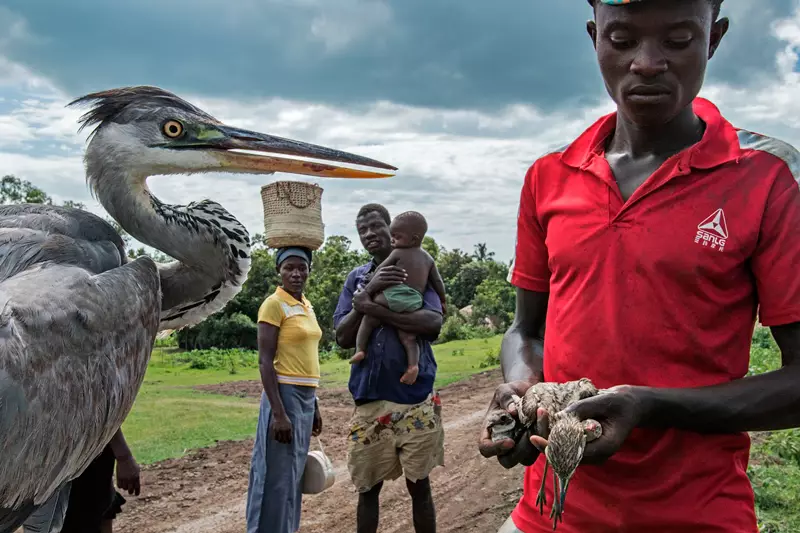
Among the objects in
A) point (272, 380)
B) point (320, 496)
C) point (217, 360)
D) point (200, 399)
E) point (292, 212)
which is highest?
point (292, 212)

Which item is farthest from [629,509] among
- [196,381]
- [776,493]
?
[196,381]

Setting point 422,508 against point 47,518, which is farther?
point 422,508

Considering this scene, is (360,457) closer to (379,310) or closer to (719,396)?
(379,310)

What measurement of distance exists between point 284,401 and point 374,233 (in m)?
1.36

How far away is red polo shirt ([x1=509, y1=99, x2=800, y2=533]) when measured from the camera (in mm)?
1668

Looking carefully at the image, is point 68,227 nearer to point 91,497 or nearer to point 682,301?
point 91,497

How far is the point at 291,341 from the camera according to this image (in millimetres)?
4852

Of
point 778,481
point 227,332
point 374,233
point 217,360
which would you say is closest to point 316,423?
point 374,233

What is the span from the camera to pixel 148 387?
12820 mm

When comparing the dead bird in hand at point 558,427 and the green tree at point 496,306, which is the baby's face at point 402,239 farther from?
the green tree at point 496,306

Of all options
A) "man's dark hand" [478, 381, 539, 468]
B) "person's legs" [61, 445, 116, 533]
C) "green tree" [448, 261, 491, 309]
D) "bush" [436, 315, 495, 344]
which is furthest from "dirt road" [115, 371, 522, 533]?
"green tree" [448, 261, 491, 309]

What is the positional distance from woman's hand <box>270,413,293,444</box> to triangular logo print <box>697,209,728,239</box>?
11.5 ft

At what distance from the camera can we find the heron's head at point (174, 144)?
146 inches

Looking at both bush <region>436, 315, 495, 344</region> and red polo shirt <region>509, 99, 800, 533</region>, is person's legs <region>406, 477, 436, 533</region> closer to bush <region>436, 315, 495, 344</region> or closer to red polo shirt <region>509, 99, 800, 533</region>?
red polo shirt <region>509, 99, 800, 533</region>
